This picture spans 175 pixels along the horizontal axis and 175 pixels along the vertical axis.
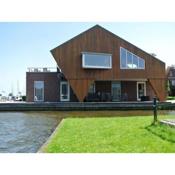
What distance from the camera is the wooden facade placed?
34.3 m

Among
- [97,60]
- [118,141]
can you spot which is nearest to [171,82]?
[97,60]

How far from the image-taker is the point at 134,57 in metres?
35.7

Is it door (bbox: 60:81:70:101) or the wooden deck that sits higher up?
door (bbox: 60:81:70:101)

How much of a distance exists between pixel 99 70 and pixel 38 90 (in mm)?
6355

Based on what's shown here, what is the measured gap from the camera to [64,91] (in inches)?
1453

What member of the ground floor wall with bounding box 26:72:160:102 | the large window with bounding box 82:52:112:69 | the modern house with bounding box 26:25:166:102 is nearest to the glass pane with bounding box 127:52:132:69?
the modern house with bounding box 26:25:166:102

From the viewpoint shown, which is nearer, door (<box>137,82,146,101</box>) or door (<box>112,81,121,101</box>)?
door (<box>112,81,121,101</box>)

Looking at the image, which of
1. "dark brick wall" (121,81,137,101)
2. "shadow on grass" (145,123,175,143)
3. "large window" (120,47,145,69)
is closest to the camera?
"shadow on grass" (145,123,175,143)

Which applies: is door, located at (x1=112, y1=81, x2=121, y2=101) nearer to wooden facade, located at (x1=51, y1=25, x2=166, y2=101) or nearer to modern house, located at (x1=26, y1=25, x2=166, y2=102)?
modern house, located at (x1=26, y1=25, x2=166, y2=102)

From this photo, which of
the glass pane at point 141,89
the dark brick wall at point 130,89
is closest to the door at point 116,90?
the dark brick wall at point 130,89
